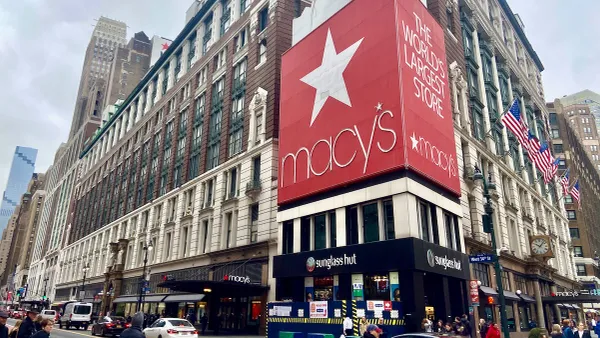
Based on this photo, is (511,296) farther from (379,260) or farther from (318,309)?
(318,309)

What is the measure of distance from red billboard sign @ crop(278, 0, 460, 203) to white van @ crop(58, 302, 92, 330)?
26.5 metres

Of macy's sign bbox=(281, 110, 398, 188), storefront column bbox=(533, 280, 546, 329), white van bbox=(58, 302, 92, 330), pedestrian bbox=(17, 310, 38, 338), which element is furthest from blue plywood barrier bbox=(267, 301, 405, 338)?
white van bbox=(58, 302, 92, 330)

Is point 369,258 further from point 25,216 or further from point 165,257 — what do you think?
point 25,216

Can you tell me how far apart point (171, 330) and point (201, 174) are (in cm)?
2615

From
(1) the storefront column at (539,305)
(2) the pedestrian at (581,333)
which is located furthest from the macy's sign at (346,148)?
(1) the storefront column at (539,305)

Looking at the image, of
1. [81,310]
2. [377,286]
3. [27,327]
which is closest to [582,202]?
[377,286]

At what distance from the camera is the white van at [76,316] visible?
43500mm

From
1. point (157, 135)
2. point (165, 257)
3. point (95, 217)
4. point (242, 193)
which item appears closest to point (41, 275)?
point (95, 217)

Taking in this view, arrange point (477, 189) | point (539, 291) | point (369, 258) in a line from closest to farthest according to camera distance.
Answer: point (369, 258) → point (477, 189) → point (539, 291)

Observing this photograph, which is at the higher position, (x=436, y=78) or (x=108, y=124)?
(x=108, y=124)

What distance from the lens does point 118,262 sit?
6166 centimetres

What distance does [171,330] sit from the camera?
23.2 m

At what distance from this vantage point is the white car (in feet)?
75.9

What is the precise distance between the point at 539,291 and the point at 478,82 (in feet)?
72.6
